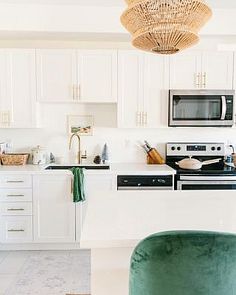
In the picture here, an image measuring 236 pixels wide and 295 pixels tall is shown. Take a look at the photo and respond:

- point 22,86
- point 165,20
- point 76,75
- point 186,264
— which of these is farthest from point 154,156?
point 186,264

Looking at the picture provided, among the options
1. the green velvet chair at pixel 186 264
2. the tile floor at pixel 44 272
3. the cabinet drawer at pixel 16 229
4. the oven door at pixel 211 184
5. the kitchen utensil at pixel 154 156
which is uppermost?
the kitchen utensil at pixel 154 156

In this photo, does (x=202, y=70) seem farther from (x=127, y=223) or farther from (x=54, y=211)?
(x=127, y=223)

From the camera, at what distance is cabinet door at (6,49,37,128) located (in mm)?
3621

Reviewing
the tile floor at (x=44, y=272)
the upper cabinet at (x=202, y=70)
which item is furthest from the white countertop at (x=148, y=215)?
the upper cabinet at (x=202, y=70)

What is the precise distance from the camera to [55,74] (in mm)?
3650

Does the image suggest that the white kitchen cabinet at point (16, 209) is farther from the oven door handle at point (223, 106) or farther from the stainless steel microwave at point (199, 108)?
the oven door handle at point (223, 106)

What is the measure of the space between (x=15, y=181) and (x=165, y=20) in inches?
102

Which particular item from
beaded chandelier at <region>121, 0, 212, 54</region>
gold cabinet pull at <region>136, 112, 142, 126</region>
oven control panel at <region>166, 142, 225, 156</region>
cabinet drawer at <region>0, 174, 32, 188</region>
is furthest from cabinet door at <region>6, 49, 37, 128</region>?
beaded chandelier at <region>121, 0, 212, 54</region>

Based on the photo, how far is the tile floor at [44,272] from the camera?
104 inches

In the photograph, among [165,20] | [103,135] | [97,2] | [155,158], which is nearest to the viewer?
[165,20]

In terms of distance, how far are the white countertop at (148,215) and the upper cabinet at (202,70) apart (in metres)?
1.86

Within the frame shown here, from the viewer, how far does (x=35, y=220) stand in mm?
3445

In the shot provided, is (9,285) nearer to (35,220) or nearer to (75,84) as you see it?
(35,220)

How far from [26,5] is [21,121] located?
1.34 m
